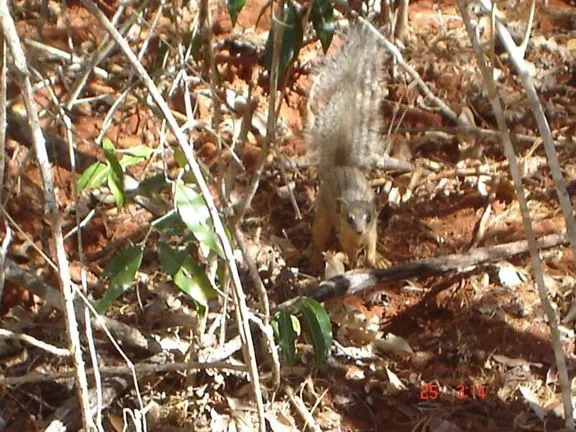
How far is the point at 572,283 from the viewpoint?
11.9 ft

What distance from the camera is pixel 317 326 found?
273cm

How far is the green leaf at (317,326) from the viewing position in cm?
273

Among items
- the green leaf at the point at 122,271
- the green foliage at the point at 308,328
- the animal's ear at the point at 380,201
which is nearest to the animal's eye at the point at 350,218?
the animal's ear at the point at 380,201

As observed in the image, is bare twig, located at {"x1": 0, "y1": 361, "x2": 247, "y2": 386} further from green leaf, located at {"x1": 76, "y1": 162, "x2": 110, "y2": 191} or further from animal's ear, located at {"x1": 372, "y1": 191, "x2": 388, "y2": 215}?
animal's ear, located at {"x1": 372, "y1": 191, "x2": 388, "y2": 215}

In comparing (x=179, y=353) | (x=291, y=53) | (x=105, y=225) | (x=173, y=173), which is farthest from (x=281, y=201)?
(x=291, y=53)

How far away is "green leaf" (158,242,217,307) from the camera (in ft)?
8.28

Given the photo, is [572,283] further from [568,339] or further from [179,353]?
[179,353]

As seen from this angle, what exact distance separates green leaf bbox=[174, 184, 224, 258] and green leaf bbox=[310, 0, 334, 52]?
70cm

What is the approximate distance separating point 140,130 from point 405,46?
1409mm

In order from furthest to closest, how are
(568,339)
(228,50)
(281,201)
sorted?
(228,50) < (281,201) < (568,339)

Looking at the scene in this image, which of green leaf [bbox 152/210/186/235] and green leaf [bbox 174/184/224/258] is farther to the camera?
green leaf [bbox 152/210/186/235]

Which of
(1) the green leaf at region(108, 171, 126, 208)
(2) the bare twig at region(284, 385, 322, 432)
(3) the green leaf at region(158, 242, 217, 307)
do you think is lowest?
(2) the bare twig at region(284, 385, 322, 432)
